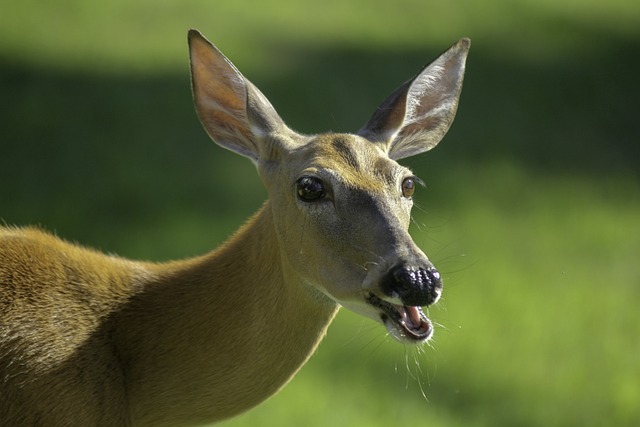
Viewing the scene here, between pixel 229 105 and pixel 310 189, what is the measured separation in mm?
937

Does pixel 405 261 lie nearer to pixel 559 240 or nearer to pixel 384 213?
pixel 384 213

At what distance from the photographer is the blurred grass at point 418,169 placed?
30.4 ft

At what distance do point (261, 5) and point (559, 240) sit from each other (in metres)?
4.11

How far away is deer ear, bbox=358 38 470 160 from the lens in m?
6.25

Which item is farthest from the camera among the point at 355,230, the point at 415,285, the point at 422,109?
the point at 422,109

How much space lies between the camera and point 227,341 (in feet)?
18.9

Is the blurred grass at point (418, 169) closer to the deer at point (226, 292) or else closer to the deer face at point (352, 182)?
the deer face at point (352, 182)

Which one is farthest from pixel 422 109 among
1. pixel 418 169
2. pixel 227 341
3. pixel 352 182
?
pixel 418 169

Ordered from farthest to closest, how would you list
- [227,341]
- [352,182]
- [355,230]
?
[227,341] → [352,182] → [355,230]

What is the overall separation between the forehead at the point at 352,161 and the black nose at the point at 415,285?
0.60 meters

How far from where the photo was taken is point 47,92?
11.3 m

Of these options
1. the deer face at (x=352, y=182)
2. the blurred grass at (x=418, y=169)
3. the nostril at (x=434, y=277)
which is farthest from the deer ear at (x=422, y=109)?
the blurred grass at (x=418, y=169)

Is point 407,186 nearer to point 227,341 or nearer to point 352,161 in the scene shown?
point 352,161

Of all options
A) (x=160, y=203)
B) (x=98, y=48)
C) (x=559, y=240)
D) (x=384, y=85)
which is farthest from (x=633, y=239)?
(x=98, y=48)
